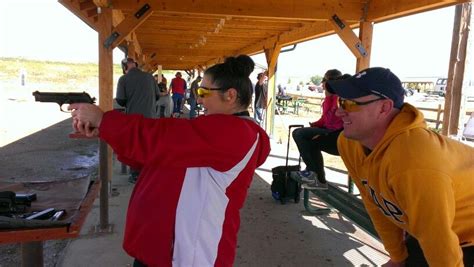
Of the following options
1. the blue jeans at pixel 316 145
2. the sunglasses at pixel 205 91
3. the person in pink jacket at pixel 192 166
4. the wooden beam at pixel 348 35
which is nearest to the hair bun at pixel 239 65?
the person in pink jacket at pixel 192 166

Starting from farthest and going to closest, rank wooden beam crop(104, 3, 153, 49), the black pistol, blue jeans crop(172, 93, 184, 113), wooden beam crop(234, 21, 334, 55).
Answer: blue jeans crop(172, 93, 184, 113), wooden beam crop(234, 21, 334, 55), wooden beam crop(104, 3, 153, 49), the black pistol

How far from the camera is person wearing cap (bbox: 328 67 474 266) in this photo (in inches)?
50.3

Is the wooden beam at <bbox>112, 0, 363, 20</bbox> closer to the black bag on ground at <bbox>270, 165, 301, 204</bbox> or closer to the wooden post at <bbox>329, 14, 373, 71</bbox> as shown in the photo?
the wooden post at <bbox>329, 14, 373, 71</bbox>

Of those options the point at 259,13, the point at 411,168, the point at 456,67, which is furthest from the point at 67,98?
the point at 259,13

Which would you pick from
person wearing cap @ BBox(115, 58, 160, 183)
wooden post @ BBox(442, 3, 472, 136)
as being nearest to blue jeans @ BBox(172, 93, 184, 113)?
person wearing cap @ BBox(115, 58, 160, 183)

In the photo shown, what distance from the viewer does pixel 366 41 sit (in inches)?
235

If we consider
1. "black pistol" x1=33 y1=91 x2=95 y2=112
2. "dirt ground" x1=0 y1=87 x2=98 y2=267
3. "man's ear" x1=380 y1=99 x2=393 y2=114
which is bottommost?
"dirt ground" x1=0 y1=87 x2=98 y2=267

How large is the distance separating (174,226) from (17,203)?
741mm

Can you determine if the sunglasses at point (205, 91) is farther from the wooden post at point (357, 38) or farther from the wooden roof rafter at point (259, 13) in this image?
the wooden post at point (357, 38)

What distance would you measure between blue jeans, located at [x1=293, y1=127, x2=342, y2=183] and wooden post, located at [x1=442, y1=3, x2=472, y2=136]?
132 cm

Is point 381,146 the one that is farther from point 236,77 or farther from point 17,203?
point 17,203

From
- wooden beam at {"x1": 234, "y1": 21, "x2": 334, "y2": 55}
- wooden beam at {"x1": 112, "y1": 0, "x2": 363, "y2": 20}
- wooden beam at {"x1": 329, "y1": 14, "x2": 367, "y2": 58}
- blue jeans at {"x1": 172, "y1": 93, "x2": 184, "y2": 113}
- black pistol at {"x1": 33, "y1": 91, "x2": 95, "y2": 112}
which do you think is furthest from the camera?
blue jeans at {"x1": 172, "y1": 93, "x2": 184, "y2": 113}

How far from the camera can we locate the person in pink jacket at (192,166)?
4.21 ft

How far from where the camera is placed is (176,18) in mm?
7945
